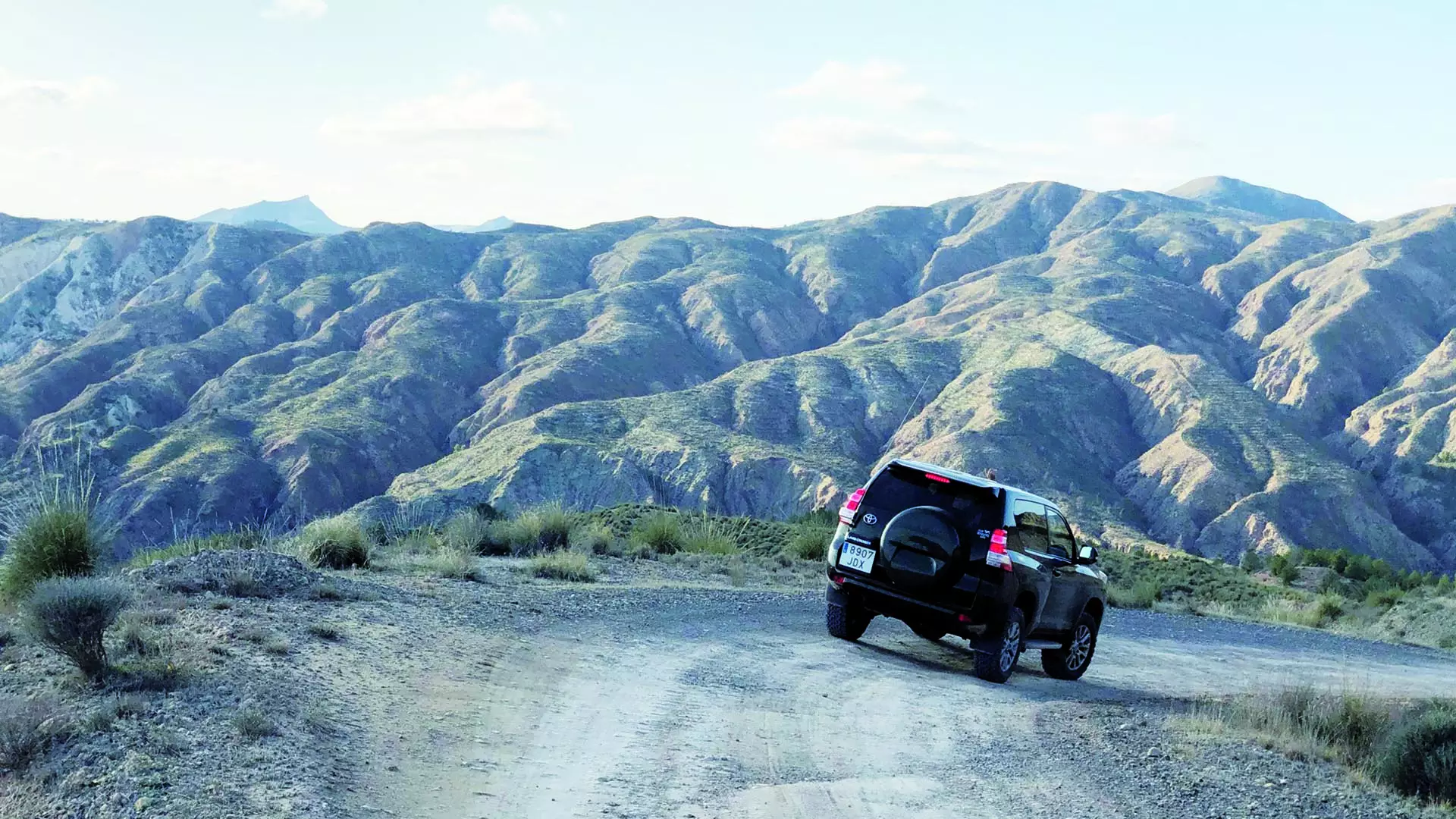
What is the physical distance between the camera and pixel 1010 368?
9319 cm

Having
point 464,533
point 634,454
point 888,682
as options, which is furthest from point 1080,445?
point 888,682

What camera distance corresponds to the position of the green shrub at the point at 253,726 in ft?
24.7

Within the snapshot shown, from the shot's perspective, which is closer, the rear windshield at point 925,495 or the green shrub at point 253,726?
the green shrub at point 253,726

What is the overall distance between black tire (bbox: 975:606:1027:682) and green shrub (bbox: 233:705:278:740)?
6.81 meters

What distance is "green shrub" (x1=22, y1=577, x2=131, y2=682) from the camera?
26.6ft

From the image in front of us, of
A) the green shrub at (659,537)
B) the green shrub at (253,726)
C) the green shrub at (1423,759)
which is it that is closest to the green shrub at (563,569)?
the green shrub at (659,537)

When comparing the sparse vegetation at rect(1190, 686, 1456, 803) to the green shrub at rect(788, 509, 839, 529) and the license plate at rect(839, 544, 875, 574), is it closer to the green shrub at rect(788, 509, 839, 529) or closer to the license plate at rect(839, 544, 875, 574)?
the license plate at rect(839, 544, 875, 574)

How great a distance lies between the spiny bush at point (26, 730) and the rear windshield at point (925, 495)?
751cm

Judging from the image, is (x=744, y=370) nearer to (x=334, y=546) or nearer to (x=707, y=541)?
(x=707, y=541)

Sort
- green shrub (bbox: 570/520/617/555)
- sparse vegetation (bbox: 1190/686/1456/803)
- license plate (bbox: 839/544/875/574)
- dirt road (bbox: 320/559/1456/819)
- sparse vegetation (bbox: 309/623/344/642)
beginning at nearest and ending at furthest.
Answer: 1. dirt road (bbox: 320/559/1456/819)
2. sparse vegetation (bbox: 1190/686/1456/803)
3. sparse vegetation (bbox: 309/623/344/642)
4. license plate (bbox: 839/544/875/574)
5. green shrub (bbox: 570/520/617/555)

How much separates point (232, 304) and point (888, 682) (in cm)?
12394

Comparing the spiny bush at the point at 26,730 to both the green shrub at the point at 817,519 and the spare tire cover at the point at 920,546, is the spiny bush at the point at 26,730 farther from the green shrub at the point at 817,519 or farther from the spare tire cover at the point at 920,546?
the green shrub at the point at 817,519

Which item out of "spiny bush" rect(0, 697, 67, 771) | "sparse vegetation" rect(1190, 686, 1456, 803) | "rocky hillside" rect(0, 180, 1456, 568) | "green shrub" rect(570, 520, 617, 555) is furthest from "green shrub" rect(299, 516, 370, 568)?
"rocky hillside" rect(0, 180, 1456, 568)

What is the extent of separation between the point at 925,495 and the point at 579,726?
15.6ft
